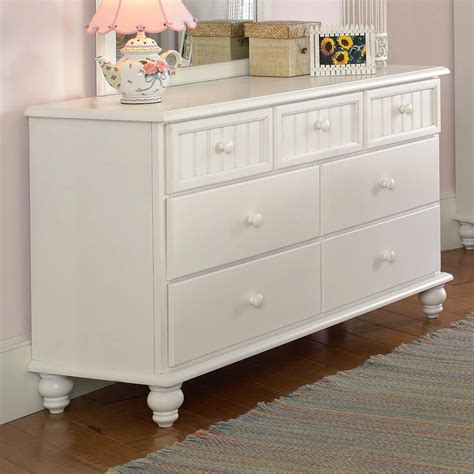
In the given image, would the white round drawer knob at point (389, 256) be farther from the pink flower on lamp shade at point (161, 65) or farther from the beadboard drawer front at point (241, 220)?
the pink flower on lamp shade at point (161, 65)

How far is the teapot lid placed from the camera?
2.63 m

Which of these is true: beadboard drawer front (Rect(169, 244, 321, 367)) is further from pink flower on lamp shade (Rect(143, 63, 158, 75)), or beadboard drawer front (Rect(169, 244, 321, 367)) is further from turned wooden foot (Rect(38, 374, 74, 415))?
pink flower on lamp shade (Rect(143, 63, 158, 75))

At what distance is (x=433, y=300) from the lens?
341 cm

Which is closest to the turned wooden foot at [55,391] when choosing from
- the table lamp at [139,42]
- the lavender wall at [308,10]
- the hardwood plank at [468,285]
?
the table lamp at [139,42]

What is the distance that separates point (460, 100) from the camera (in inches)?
170

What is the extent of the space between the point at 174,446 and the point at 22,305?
0.54 m

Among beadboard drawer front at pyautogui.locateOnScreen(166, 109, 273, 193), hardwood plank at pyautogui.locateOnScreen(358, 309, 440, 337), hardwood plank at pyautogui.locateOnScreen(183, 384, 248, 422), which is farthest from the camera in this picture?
hardwood plank at pyautogui.locateOnScreen(358, 309, 440, 337)

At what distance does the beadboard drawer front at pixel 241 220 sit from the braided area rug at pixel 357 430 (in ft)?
1.25

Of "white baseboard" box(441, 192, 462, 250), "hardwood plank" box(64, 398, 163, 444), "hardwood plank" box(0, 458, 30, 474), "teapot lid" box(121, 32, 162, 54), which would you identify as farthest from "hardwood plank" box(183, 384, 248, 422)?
"white baseboard" box(441, 192, 462, 250)

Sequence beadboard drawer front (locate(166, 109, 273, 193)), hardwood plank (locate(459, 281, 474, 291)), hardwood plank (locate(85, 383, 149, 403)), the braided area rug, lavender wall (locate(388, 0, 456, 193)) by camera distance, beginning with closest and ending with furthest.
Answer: the braided area rug, beadboard drawer front (locate(166, 109, 273, 193)), hardwood plank (locate(85, 383, 149, 403)), hardwood plank (locate(459, 281, 474, 291)), lavender wall (locate(388, 0, 456, 193))

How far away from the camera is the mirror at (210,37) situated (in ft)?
9.59

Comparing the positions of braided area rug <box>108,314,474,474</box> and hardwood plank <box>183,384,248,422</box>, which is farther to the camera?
hardwood plank <box>183,384,248,422</box>

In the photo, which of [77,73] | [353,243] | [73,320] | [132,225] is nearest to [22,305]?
[73,320]

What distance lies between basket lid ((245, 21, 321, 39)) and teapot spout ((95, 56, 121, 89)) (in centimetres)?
68
